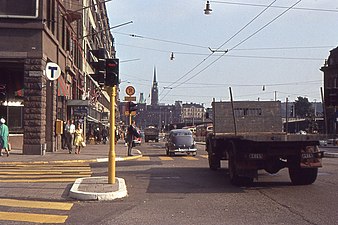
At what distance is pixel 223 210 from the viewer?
33.0ft

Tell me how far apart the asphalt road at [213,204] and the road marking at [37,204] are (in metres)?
0.24

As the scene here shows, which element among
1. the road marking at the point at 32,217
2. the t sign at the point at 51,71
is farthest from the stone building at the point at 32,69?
the road marking at the point at 32,217

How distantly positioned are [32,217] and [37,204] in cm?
143

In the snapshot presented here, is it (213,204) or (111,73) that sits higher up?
(111,73)

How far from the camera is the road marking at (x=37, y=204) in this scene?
34.0 feet

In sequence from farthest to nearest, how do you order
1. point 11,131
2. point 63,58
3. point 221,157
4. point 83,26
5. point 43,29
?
point 83,26
point 63,58
point 11,131
point 43,29
point 221,157

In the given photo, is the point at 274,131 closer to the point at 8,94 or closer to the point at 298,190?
the point at 298,190

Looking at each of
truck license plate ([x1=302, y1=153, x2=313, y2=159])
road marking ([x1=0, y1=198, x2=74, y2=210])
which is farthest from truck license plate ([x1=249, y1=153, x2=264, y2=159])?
road marking ([x1=0, y1=198, x2=74, y2=210])

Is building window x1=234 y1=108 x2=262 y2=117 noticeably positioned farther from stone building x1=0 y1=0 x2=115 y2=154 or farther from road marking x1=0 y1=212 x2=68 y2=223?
stone building x1=0 y1=0 x2=115 y2=154

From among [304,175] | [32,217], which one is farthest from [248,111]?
[32,217]

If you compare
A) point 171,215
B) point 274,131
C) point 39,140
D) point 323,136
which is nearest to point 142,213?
point 171,215

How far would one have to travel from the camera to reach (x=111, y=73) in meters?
13.3

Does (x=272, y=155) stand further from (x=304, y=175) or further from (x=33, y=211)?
(x=33, y=211)

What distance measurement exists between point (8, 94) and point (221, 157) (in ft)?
51.9
